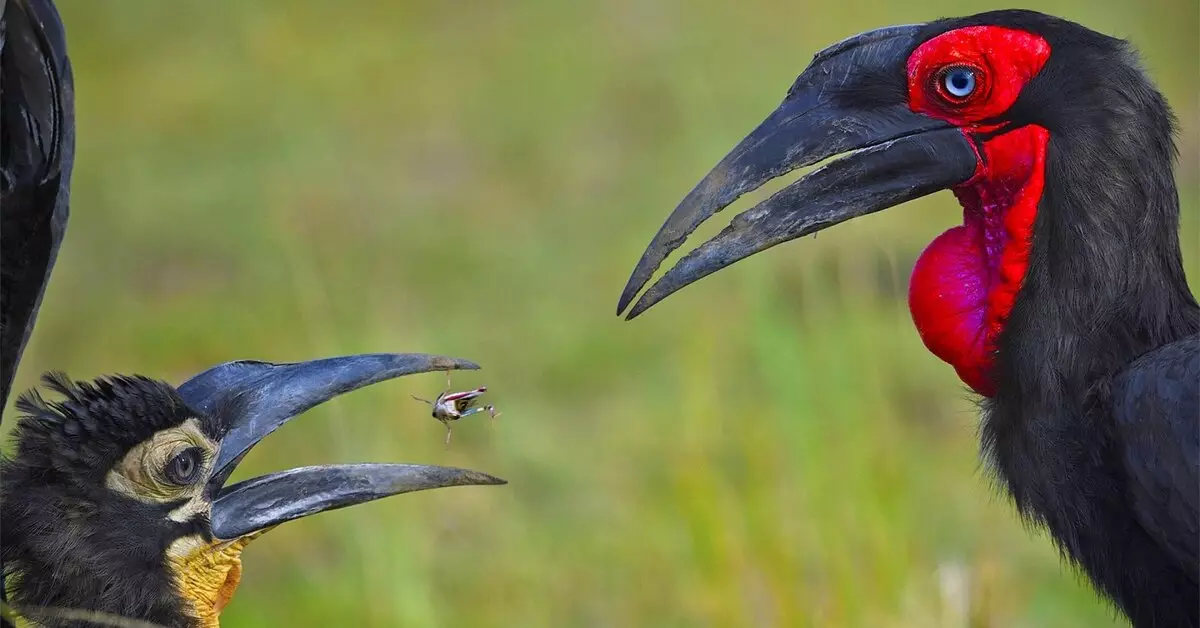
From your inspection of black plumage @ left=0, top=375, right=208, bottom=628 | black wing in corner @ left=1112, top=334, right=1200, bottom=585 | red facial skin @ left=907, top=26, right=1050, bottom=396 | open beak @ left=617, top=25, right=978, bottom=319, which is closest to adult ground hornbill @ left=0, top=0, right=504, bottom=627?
black plumage @ left=0, top=375, right=208, bottom=628

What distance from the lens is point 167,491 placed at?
2650 millimetres

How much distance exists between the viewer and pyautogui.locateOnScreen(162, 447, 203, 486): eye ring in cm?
263

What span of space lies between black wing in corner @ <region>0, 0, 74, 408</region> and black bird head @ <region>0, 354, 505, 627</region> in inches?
7.4

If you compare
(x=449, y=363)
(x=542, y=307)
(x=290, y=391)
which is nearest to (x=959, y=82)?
(x=449, y=363)

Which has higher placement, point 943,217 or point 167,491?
point 943,217

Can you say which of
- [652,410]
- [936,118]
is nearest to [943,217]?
[652,410]

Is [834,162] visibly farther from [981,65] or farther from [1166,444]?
[1166,444]

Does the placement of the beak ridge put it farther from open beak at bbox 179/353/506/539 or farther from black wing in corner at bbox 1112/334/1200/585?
black wing in corner at bbox 1112/334/1200/585

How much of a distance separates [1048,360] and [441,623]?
2.40m

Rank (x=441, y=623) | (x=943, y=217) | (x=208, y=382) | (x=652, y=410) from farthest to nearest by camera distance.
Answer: (x=943, y=217), (x=652, y=410), (x=441, y=623), (x=208, y=382)

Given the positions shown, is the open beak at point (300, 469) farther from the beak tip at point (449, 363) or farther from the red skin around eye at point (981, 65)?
the red skin around eye at point (981, 65)

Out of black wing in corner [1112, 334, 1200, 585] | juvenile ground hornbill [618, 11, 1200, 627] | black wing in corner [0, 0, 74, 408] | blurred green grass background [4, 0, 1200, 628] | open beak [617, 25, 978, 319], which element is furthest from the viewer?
blurred green grass background [4, 0, 1200, 628]

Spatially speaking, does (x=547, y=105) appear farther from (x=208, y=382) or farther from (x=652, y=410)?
(x=208, y=382)

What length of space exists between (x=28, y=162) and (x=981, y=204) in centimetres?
182
